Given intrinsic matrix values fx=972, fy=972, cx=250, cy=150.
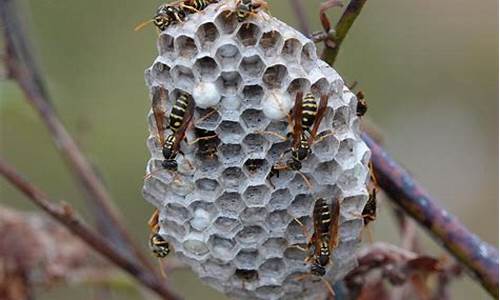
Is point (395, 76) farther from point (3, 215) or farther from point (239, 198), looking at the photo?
point (239, 198)

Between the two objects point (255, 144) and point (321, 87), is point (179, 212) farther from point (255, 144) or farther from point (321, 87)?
point (321, 87)

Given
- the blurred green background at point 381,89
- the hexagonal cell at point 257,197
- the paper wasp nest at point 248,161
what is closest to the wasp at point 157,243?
the paper wasp nest at point 248,161

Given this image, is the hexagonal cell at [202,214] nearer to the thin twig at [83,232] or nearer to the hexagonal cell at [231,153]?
the hexagonal cell at [231,153]

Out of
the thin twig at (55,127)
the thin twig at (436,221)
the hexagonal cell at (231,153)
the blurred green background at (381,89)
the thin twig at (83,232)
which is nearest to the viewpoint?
the hexagonal cell at (231,153)

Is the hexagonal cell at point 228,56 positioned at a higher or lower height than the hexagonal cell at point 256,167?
higher

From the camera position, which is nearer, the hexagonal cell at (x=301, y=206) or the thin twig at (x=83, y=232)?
the hexagonal cell at (x=301, y=206)

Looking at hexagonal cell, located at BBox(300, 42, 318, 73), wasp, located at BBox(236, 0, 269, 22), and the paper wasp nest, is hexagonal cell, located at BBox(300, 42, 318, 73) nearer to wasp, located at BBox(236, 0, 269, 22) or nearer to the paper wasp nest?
the paper wasp nest

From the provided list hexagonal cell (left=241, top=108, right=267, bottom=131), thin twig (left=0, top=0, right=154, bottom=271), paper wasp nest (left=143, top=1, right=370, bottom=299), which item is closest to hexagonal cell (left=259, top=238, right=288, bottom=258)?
paper wasp nest (left=143, top=1, right=370, bottom=299)
